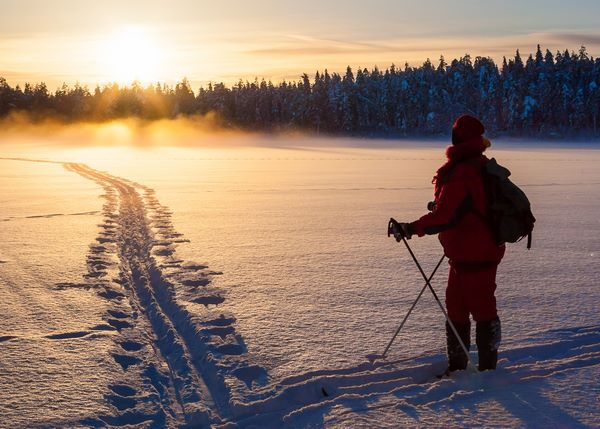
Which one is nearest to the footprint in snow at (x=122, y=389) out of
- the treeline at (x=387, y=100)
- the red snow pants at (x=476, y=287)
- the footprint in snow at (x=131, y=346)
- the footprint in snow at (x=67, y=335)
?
the footprint in snow at (x=131, y=346)

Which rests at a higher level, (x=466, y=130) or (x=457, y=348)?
(x=466, y=130)

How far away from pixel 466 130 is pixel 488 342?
1.28 meters

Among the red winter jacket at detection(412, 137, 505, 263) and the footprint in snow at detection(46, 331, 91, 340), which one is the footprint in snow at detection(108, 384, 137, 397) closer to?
the footprint in snow at detection(46, 331, 91, 340)

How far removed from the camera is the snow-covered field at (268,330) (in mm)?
3420

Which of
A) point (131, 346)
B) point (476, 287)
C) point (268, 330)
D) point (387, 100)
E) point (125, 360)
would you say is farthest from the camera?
point (387, 100)

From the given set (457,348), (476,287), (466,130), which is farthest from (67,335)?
(466,130)

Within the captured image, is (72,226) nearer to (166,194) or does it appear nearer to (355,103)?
(166,194)

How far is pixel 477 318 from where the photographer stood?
3.83 meters

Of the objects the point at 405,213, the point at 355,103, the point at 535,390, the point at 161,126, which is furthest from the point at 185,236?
the point at 161,126

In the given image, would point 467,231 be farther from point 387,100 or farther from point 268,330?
point 387,100

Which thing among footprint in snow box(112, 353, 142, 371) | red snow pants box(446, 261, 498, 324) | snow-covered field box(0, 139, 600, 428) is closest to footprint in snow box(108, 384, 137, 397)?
snow-covered field box(0, 139, 600, 428)

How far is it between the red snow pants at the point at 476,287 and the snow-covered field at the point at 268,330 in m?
0.40

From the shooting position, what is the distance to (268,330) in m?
4.63

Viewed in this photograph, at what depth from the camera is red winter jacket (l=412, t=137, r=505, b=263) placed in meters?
3.59
